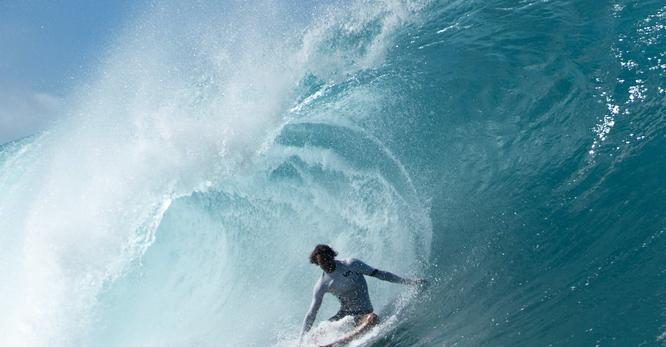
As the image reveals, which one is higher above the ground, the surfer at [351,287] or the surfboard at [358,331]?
the surfer at [351,287]

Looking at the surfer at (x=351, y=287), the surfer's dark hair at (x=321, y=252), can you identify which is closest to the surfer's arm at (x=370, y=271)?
the surfer at (x=351, y=287)

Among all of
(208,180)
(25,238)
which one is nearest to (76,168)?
(25,238)

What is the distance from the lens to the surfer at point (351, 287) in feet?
26.2

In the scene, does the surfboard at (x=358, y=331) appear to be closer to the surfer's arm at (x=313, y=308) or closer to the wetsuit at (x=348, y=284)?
the wetsuit at (x=348, y=284)

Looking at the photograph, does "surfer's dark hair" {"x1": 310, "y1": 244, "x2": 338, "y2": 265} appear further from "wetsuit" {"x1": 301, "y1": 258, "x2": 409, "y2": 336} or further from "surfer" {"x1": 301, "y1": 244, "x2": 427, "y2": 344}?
"wetsuit" {"x1": 301, "y1": 258, "x2": 409, "y2": 336}

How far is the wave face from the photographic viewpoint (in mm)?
7266

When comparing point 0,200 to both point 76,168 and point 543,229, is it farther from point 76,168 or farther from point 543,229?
point 543,229

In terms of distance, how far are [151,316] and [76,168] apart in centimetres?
695

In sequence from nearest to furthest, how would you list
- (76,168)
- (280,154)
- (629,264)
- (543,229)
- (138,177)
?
1. (629,264)
2. (543,229)
3. (280,154)
4. (138,177)
5. (76,168)

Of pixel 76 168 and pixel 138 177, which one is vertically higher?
pixel 76 168

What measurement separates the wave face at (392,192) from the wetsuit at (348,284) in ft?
1.49

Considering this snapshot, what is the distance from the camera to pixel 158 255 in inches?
500

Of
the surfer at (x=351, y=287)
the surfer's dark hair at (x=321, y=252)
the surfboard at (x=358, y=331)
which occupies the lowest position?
the surfboard at (x=358, y=331)

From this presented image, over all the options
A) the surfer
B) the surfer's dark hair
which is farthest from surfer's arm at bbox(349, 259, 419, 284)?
the surfer's dark hair
